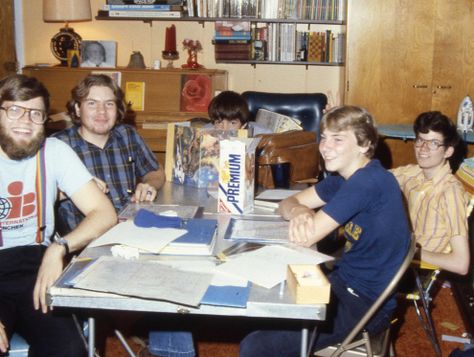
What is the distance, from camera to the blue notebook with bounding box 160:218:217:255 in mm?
1629

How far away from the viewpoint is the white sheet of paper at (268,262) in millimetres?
1456

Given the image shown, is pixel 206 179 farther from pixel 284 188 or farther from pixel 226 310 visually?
pixel 226 310

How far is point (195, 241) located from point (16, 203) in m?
0.67

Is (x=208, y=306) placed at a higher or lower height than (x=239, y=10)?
lower

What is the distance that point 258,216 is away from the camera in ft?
6.84

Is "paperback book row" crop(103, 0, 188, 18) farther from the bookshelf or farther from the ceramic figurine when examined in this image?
the ceramic figurine

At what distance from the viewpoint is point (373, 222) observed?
1765 mm

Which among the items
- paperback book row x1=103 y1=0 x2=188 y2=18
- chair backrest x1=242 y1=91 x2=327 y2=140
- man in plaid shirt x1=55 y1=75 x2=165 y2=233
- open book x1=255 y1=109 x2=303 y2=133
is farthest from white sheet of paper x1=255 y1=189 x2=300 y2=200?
paperback book row x1=103 y1=0 x2=188 y2=18

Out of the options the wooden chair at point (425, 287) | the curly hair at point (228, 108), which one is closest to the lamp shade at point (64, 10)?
the curly hair at point (228, 108)

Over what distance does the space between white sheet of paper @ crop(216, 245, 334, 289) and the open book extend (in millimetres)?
1666

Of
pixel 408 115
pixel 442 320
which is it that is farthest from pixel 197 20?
pixel 442 320

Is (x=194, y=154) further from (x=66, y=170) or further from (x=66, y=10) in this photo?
(x=66, y=10)

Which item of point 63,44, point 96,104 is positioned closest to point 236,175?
point 96,104

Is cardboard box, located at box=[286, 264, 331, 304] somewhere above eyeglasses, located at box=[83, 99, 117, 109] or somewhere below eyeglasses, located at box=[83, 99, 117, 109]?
below
